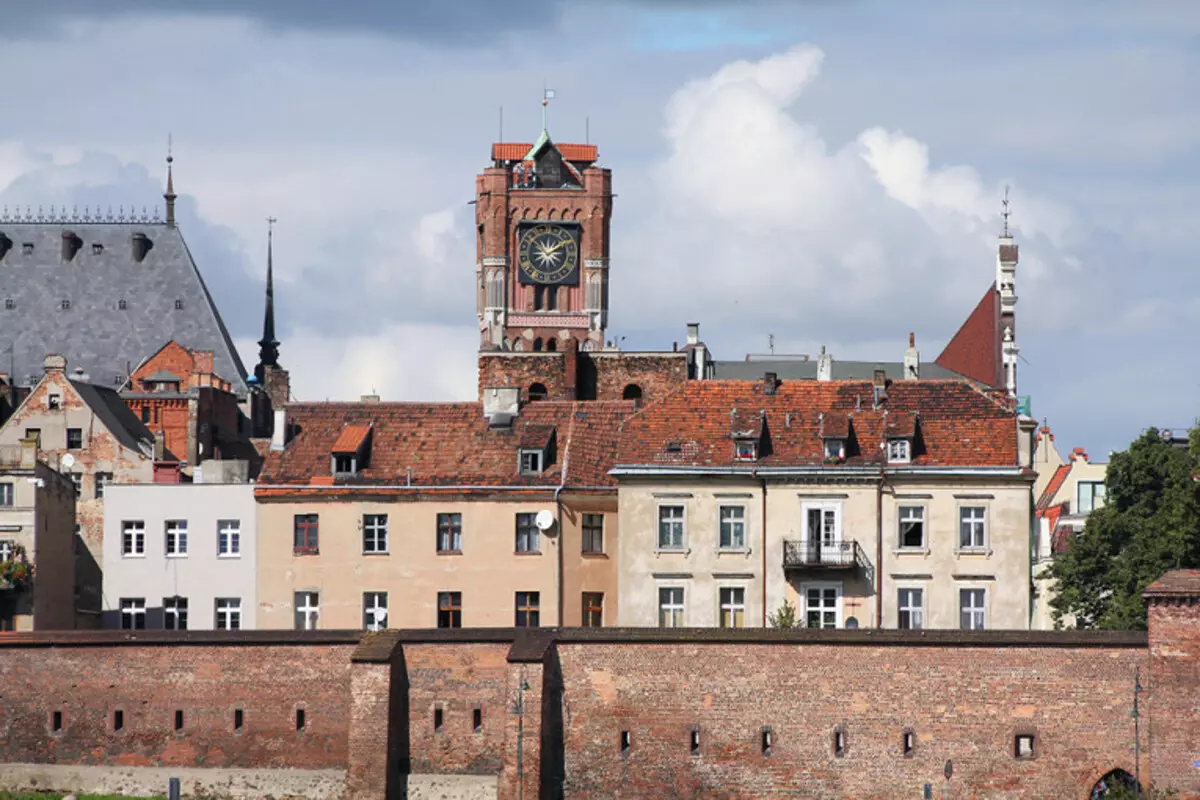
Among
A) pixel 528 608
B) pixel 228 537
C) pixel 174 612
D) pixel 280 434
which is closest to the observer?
pixel 528 608

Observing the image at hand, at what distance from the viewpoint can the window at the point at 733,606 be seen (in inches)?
3024

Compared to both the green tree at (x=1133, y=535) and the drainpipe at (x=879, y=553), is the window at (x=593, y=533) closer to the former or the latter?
the drainpipe at (x=879, y=553)

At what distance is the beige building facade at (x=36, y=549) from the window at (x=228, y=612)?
4.78 meters

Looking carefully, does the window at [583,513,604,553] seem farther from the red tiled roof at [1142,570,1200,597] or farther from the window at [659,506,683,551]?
the red tiled roof at [1142,570,1200,597]

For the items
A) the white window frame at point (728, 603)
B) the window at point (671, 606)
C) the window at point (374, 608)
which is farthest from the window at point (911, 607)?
the window at point (374, 608)

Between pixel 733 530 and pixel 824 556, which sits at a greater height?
pixel 733 530

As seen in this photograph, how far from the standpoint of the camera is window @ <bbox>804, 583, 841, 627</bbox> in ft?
251

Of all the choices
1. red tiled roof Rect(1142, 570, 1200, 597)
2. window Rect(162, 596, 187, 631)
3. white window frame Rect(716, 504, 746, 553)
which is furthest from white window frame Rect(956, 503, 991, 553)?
window Rect(162, 596, 187, 631)

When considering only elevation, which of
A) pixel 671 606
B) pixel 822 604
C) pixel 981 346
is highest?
pixel 981 346

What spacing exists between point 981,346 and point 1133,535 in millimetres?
60254

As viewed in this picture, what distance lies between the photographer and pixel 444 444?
3199 inches

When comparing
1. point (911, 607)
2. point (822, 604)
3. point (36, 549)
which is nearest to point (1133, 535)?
point (911, 607)

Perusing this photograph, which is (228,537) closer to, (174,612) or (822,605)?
(174,612)

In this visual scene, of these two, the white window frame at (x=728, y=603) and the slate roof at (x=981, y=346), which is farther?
the slate roof at (x=981, y=346)
